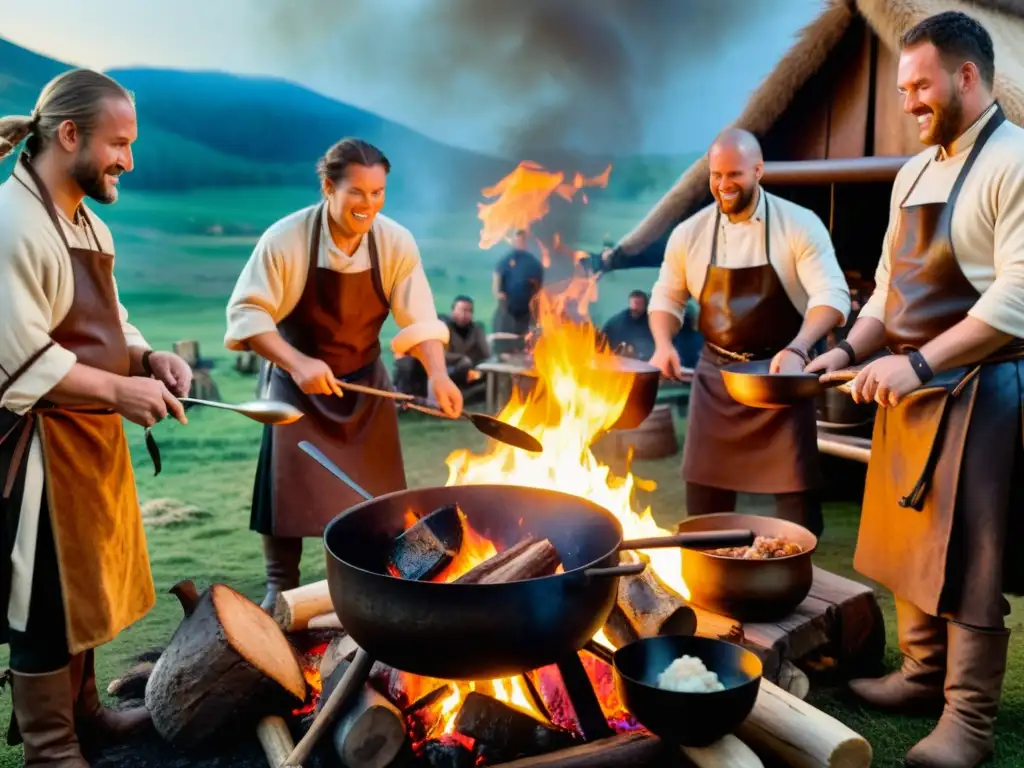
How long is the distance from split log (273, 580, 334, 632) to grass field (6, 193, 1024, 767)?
778 mm

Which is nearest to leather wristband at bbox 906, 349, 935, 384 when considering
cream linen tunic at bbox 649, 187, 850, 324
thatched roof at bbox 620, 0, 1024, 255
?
cream linen tunic at bbox 649, 187, 850, 324

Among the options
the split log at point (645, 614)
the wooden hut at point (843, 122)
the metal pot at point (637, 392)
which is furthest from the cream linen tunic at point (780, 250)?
the split log at point (645, 614)

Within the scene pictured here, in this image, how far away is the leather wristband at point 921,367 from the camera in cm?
245

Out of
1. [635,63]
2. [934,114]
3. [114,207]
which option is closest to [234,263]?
[114,207]

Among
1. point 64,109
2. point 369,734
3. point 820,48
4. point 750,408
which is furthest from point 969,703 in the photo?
point 820,48

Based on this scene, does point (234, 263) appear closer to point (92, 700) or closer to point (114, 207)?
point (114, 207)

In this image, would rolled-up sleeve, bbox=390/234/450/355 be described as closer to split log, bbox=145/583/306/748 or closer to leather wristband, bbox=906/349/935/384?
split log, bbox=145/583/306/748

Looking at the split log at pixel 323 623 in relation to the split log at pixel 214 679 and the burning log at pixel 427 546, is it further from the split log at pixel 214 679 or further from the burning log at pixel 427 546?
the burning log at pixel 427 546

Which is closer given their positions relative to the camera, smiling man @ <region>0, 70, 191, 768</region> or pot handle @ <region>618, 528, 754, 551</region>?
pot handle @ <region>618, 528, 754, 551</region>

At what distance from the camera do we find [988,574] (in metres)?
2.59

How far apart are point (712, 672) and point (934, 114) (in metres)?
1.78

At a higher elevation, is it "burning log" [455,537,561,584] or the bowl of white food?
"burning log" [455,537,561,584]

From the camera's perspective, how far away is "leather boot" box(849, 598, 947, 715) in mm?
2957

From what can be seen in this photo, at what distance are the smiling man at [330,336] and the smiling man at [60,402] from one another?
83 cm
